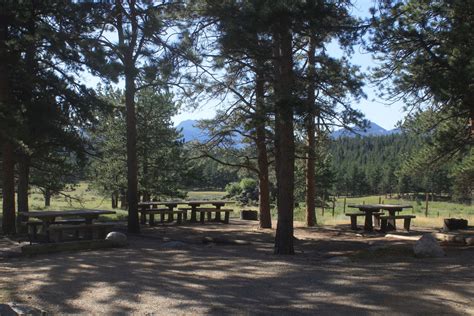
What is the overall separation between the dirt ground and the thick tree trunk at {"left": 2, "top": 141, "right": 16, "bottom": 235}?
3.83 m

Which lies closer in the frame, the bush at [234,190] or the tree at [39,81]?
the tree at [39,81]

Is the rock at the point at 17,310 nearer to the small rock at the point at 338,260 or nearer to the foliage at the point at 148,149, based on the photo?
the small rock at the point at 338,260

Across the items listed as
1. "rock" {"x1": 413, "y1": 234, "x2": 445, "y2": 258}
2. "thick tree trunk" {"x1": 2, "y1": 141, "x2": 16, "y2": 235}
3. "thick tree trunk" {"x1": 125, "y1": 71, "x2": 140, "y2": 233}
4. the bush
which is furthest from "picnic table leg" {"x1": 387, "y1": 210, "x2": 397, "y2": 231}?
the bush

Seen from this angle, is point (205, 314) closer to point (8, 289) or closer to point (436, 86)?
point (8, 289)

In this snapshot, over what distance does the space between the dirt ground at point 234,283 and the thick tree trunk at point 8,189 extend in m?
3.83

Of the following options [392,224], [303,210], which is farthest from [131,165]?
[303,210]

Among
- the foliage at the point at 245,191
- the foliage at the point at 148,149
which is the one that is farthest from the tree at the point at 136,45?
the foliage at the point at 245,191

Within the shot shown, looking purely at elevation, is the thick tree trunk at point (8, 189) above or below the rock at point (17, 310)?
above

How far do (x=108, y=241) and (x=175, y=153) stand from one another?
15300 mm

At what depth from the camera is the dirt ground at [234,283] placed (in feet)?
17.7

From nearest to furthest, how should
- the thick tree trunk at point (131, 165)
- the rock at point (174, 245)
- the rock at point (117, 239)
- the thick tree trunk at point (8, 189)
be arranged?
the rock at point (117, 239) → the rock at point (174, 245) → the thick tree trunk at point (8, 189) → the thick tree trunk at point (131, 165)

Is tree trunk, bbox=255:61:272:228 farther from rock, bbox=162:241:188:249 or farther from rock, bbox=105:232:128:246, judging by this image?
rock, bbox=105:232:128:246

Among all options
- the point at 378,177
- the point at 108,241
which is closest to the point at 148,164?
the point at 108,241

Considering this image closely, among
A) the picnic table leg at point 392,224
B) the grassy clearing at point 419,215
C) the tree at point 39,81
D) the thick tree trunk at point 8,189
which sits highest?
the tree at point 39,81
